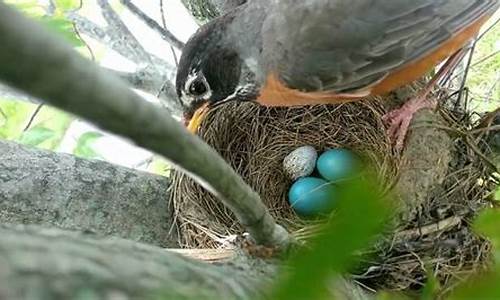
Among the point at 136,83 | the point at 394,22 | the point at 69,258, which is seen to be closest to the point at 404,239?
the point at 394,22

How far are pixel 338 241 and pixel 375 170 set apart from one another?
1.99m

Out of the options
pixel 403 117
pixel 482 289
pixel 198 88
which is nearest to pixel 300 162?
pixel 403 117

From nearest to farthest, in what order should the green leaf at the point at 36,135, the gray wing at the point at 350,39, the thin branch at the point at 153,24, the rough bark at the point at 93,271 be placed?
1. the rough bark at the point at 93,271
2. the gray wing at the point at 350,39
3. the green leaf at the point at 36,135
4. the thin branch at the point at 153,24

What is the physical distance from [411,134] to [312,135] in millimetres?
400

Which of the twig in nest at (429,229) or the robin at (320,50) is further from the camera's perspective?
the robin at (320,50)

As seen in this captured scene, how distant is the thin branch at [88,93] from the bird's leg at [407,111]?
180cm

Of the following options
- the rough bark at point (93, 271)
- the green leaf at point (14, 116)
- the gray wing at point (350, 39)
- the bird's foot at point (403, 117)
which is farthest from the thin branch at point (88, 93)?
the green leaf at point (14, 116)

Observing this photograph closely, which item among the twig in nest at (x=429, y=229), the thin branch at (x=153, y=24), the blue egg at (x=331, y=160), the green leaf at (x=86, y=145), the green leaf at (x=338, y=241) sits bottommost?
the twig in nest at (x=429, y=229)

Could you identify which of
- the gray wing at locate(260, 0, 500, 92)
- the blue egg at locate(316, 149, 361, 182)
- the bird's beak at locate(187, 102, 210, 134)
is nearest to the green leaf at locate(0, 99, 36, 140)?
the bird's beak at locate(187, 102, 210, 134)

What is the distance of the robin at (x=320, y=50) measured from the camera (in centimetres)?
243

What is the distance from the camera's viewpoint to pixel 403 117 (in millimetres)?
2637

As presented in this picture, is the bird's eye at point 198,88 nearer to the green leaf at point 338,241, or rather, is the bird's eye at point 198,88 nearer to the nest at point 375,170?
the nest at point 375,170

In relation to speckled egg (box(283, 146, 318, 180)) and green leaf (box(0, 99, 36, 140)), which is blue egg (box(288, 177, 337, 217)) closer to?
speckled egg (box(283, 146, 318, 180))

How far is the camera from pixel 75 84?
537 millimetres
